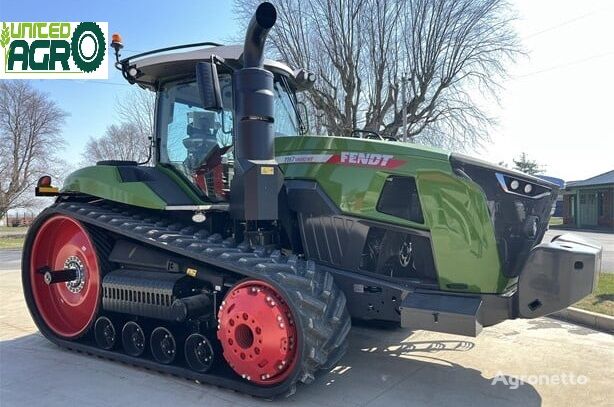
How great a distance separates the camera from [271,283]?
3742mm

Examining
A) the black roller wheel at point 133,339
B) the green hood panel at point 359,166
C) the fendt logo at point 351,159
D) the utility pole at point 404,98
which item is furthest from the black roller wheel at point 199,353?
the utility pole at point 404,98

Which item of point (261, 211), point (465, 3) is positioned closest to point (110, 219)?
point (261, 211)

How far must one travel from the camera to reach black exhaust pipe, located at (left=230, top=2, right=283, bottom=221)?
13.6 ft

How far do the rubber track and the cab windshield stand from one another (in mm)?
525

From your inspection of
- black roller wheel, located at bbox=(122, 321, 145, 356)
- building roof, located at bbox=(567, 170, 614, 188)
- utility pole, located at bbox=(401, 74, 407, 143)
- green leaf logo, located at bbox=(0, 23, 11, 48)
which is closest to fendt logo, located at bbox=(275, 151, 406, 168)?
black roller wheel, located at bbox=(122, 321, 145, 356)

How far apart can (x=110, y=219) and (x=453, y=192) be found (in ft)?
10.2

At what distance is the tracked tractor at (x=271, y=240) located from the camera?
376cm

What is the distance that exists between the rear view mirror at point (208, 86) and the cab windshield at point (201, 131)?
2.03 ft

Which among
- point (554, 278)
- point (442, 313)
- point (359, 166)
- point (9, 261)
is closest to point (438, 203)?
point (359, 166)

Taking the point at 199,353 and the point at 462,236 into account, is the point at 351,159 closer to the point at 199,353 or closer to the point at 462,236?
the point at 462,236

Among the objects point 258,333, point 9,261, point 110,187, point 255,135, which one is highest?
point 255,135

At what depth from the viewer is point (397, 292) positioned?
13.1 feet

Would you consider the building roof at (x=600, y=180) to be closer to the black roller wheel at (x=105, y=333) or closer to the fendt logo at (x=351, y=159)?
the fendt logo at (x=351, y=159)

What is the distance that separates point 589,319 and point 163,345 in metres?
4.83
